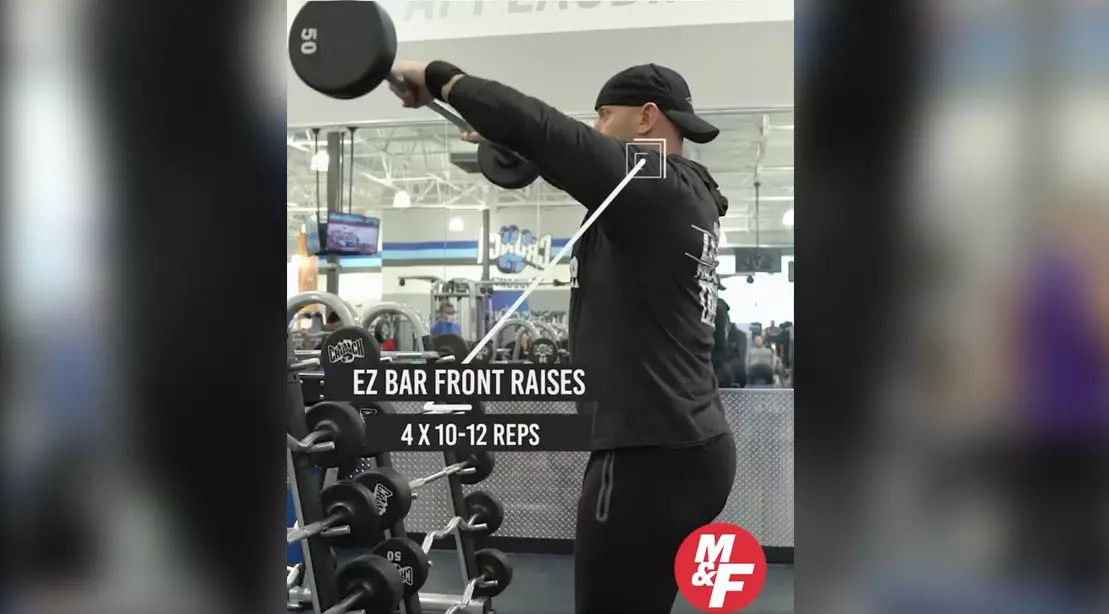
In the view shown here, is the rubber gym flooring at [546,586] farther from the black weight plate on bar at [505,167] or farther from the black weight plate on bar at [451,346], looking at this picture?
the black weight plate on bar at [505,167]

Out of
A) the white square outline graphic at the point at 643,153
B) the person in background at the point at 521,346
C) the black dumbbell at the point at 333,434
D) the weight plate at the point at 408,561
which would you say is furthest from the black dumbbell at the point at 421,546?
the white square outline graphic at the point at 643,153

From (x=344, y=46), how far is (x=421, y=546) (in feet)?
2.98

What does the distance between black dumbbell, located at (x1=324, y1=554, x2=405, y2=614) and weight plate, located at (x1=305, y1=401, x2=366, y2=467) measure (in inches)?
12.2

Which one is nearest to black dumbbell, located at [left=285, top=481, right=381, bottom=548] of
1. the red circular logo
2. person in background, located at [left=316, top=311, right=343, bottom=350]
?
person in background, located at [left=316, top=311, right=343, bottom=350]

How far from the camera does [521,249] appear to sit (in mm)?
859

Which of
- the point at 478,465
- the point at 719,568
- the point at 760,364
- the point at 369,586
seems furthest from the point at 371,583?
the point at 760,364

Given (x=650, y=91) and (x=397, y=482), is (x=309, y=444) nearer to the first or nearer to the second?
(x=397, y=482)

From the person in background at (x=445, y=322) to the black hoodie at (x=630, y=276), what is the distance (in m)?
0.21

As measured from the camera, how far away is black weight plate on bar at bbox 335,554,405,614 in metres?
1.15
